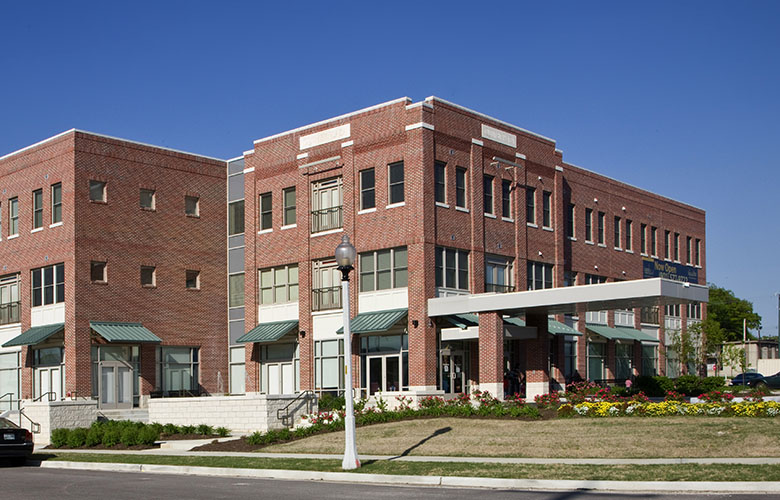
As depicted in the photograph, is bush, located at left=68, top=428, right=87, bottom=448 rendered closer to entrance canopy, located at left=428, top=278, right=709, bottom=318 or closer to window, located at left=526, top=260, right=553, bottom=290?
entrance canopy, located at left=428, top=278, right=709, bottom=318

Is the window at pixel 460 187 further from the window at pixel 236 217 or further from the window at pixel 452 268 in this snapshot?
the window at pixel 236 217

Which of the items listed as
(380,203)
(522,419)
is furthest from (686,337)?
(522,419)

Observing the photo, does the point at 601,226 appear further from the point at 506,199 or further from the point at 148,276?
the point at 148,276

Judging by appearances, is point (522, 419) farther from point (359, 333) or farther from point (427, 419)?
point (359, 333)

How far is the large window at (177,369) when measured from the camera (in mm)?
44438

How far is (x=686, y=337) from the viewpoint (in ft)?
192

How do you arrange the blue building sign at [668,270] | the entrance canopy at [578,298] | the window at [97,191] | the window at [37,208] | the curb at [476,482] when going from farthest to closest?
the blue building sign at [668,270], the window at [37,208], the window at [97,191], the entrance canopy at [578,298], the curb at [476,482]

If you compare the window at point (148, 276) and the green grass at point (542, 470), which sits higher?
the window at point (148, 276)

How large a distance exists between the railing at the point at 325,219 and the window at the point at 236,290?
6.48 metres

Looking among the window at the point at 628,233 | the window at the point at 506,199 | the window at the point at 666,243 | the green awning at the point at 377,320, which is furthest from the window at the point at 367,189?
the window at the point at 666,243

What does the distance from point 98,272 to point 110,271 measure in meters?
0.52

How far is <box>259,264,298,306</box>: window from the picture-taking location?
142 ft

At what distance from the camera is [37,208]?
4447cm

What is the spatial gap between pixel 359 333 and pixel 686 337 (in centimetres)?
2793
